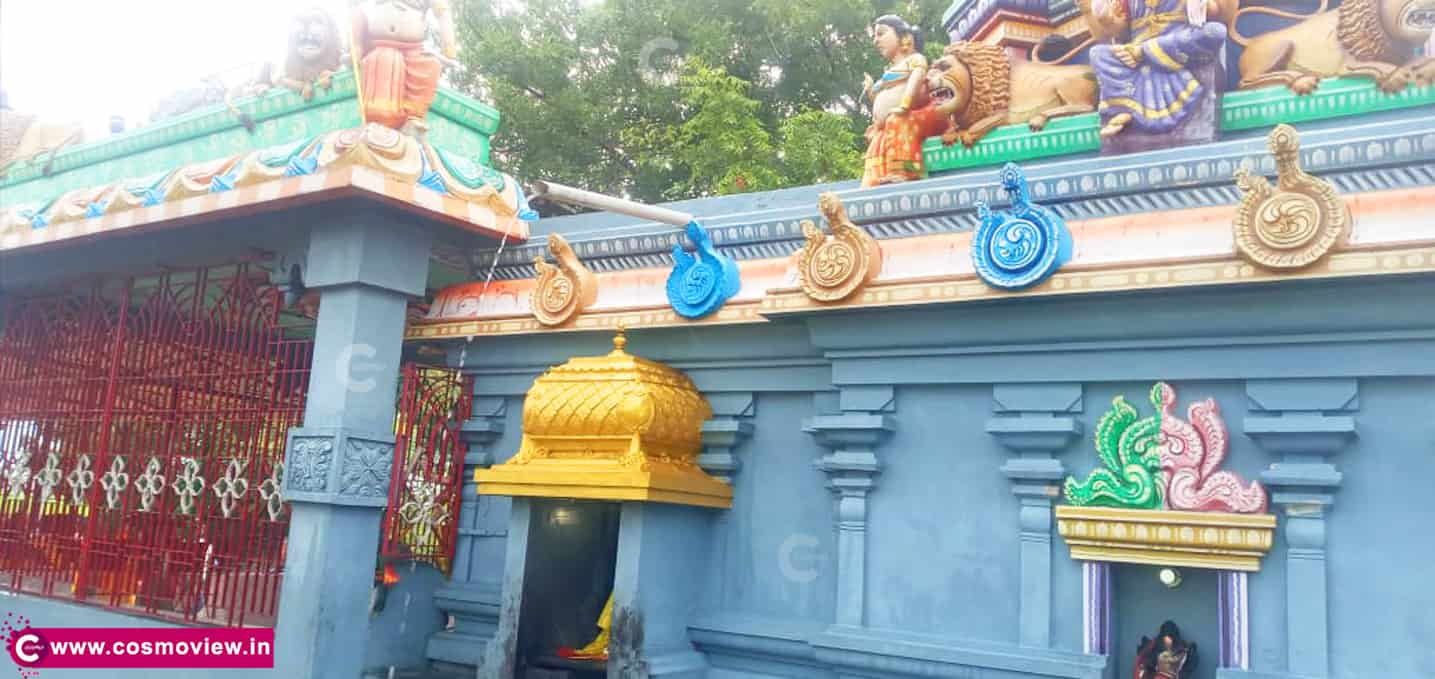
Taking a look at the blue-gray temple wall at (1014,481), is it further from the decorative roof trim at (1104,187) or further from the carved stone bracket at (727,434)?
the decorative roof trim at (1104,187)

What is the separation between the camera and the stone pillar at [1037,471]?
5.53 m

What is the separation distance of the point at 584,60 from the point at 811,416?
12713 millimetres

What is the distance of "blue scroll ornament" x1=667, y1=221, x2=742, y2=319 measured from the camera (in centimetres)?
691

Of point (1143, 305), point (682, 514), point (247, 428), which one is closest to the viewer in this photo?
point (1143, 305)

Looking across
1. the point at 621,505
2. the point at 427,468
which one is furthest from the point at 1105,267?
the point at 427,468

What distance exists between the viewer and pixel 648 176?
1709 centimetres

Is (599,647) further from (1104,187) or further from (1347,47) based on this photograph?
(1347,47)

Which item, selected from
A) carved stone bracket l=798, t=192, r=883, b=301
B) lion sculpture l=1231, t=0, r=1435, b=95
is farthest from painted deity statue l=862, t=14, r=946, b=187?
lion sculpture l=1231, t=0, r=1435, b=95

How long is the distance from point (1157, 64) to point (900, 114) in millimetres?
1587

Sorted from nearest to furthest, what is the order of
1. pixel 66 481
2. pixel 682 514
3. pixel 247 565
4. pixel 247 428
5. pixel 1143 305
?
pixel 1143 305 → pixel 682 514 → pixel 247 565 → pixel 247 428 → pixel 66 481

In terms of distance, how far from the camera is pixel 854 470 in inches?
244

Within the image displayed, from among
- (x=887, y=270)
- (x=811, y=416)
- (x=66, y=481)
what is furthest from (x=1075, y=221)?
(x=66, y=481)

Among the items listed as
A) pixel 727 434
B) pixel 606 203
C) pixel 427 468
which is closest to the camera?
pixel 606 203

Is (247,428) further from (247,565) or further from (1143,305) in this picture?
(1143,305)
